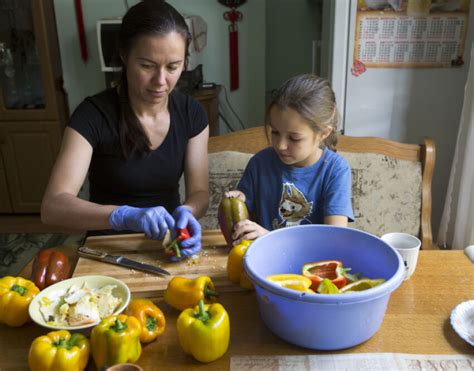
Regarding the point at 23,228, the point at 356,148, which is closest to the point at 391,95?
the point at 356,148

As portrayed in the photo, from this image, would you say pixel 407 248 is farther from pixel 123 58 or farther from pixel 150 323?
pixel 123 58

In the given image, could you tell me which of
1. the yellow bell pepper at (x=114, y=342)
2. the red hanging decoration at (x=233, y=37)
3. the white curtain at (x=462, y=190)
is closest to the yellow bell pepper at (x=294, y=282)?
the yellow bell pepper at (x=114, y=342)

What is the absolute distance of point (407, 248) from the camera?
1052 mm

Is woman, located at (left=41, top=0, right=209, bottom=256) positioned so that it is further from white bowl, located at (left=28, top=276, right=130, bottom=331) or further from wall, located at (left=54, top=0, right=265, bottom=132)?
wall, located at (left=54, top=0, right=265, bottom=132)

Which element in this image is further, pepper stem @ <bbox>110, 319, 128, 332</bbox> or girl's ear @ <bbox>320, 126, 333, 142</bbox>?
girl's ear @ <bbox>320, 126, 333, 142</bbox>

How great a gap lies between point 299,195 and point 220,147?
49 cm

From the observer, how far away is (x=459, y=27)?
196 cm

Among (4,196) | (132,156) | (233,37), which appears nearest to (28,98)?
(4,196)

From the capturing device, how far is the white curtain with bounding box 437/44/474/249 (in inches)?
73.6

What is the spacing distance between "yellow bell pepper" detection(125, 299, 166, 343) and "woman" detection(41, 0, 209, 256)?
10.1 inches

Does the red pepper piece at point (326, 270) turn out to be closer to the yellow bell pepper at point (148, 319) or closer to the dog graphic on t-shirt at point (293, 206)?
the yellow bell pepper at point (148, 319)

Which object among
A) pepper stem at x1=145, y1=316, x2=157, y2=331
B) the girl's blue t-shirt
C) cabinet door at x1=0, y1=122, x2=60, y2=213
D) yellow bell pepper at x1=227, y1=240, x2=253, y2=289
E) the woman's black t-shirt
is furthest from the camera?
cabinet door at x1=0, y1=122, x2=60, y2=213

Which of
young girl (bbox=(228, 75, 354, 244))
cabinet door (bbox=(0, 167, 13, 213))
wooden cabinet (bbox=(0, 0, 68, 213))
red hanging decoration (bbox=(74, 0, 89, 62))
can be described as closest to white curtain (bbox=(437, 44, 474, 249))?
young girl (bbox=(228, 75, 354, 244))

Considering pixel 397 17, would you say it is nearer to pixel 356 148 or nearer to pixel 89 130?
pixel 356 148
